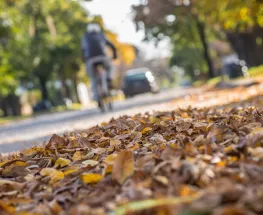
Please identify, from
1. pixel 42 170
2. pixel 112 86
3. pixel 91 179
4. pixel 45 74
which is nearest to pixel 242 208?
pixel 91 179

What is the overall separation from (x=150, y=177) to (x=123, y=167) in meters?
0.31

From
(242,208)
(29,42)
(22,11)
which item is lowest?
(242,208)

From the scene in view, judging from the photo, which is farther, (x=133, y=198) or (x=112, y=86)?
(x=112, y=86)

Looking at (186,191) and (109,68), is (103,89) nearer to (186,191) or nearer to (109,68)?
(109,68)

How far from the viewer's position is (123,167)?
2996 mm

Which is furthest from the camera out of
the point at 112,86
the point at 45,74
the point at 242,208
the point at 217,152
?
the point at 45,74

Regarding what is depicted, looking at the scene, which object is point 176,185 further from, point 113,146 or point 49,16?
point 49,16

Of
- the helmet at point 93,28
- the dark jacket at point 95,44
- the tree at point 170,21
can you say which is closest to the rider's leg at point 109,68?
the dark jacket at point 95,44

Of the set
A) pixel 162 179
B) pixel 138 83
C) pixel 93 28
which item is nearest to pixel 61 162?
pixel 162 179

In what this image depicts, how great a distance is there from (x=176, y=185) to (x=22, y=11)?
43545 mm

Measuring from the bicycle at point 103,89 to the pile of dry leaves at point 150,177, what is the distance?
10.2 metres

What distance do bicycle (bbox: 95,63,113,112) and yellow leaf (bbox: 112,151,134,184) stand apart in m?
11.5

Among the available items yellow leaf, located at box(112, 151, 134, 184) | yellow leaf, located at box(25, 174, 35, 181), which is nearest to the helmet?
yellow leaf, located at box(25, 174, 35, 181)

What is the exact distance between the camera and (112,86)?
15.4 metres
